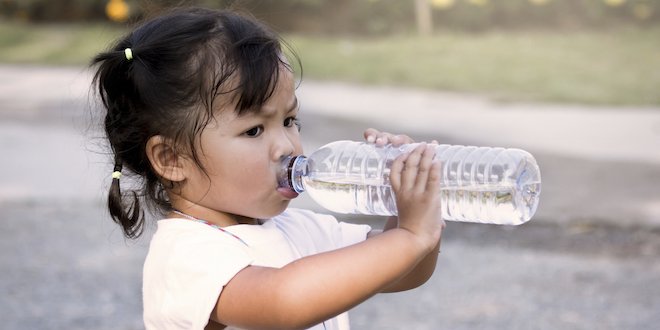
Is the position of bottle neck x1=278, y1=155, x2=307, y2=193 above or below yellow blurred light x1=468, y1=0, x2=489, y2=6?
above

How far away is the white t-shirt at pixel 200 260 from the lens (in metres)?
1.68

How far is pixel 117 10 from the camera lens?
11531 mm

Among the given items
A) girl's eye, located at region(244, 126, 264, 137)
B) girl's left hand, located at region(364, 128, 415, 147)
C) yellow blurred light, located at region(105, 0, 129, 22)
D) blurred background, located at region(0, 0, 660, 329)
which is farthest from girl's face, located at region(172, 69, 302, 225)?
yellow blurred light, located at region(105, 0, 129, 22)

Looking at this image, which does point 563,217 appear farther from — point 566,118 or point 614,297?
point 566,118

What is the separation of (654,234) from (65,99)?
19.0ft

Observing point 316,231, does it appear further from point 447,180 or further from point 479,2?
point 479,2

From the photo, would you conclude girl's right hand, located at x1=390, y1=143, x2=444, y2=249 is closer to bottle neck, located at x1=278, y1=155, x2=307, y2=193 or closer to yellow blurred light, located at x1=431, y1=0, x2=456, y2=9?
bottle neck, located at x1=278, y1=155, x2=307, y2=193

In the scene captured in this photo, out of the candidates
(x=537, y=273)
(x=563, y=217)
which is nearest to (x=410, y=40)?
(x=563, y=217)

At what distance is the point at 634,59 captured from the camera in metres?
9.95

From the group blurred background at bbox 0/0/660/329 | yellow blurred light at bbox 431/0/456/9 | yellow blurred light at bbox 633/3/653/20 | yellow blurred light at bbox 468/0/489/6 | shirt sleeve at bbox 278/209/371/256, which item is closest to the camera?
shirt sleeve at bbox 278/209/371/256

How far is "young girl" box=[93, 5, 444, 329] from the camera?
5.20 feet

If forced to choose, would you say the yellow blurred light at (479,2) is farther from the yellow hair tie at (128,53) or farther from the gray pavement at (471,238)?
the yellow hair tie at (128,53)

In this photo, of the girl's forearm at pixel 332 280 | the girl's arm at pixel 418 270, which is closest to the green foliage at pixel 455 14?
the girl's arm at pixel 418 270

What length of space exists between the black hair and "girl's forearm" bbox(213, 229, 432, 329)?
304 mm
